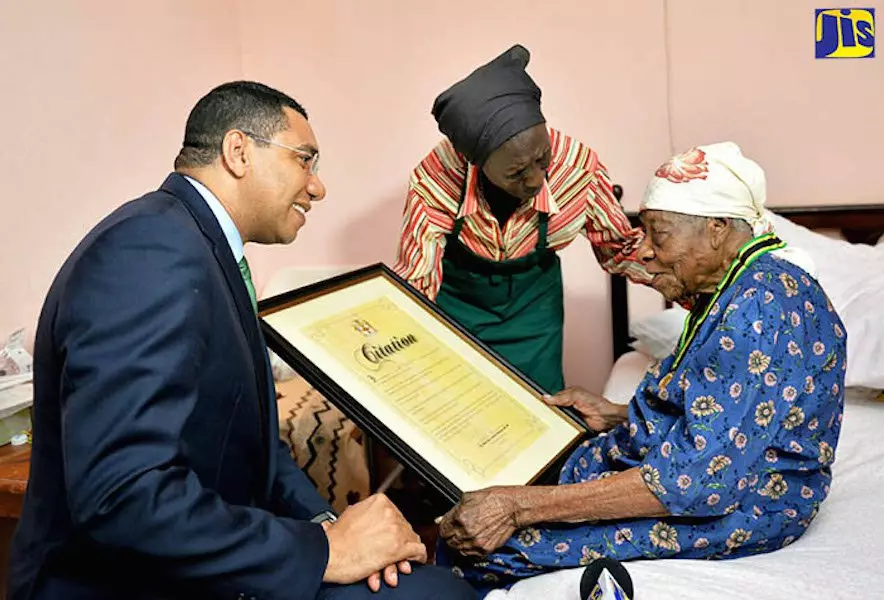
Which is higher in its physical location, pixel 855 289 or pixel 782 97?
pixel 782 97

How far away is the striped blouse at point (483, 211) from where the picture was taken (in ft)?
7.77

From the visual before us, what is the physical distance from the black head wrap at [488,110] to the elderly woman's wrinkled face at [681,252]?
0.54m

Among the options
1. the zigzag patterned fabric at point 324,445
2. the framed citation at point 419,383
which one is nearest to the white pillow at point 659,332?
the framed citation at point 419,383

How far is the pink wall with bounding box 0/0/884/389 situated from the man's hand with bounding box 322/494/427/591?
134 cm

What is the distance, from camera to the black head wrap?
214cm

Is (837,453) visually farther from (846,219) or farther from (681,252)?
(846,219)

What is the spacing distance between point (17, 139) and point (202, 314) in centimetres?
136

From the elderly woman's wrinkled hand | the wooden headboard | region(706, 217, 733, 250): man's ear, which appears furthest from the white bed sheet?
the wooden headboard

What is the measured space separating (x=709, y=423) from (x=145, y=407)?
0.95 meters

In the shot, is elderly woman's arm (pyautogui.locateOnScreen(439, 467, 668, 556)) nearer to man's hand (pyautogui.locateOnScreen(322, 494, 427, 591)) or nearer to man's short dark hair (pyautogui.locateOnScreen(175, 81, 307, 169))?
man's hand (pyautogui.locateOnScreen(322, 494, 427, 591))

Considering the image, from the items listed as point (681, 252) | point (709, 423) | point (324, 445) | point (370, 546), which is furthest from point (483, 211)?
point (370, 546)

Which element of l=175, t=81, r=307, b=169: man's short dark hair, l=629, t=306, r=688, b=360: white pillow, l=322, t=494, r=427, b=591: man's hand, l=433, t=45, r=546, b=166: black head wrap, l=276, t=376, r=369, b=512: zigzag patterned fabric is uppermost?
l=175, t=81, r=307, b=169: man's short dark hair

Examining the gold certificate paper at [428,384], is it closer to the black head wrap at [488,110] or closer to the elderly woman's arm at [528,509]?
the elderly woman's arm at [528,509]

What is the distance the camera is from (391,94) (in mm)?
3287
